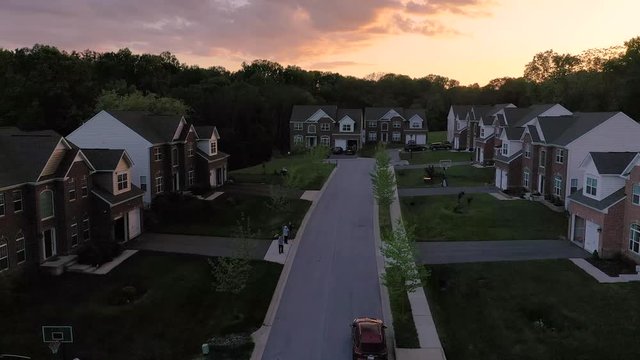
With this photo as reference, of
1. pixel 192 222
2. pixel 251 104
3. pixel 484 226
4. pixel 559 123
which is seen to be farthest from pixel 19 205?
pixel 251 104

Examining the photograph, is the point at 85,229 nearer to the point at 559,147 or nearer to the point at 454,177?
the point at 559,147

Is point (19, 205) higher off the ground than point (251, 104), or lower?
lower

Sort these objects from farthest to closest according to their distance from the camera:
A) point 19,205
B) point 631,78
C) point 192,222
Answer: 1. point 631,78
2. point 192,222
3. point 19,205

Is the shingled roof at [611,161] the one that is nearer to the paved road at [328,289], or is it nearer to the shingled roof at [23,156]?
the paved road at [328,289]

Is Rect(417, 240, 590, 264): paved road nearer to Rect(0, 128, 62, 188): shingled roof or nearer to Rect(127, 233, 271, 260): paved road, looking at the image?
Rect(127, 233, 271, 260): paved road

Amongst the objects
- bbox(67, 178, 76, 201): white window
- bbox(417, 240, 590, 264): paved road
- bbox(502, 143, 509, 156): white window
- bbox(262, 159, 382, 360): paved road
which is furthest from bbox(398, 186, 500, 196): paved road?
bbox(67, 178, 76, 201): white window

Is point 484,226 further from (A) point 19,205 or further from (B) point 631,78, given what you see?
(B) point 631,78

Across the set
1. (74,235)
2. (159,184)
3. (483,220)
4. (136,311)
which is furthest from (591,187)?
(159,184)
